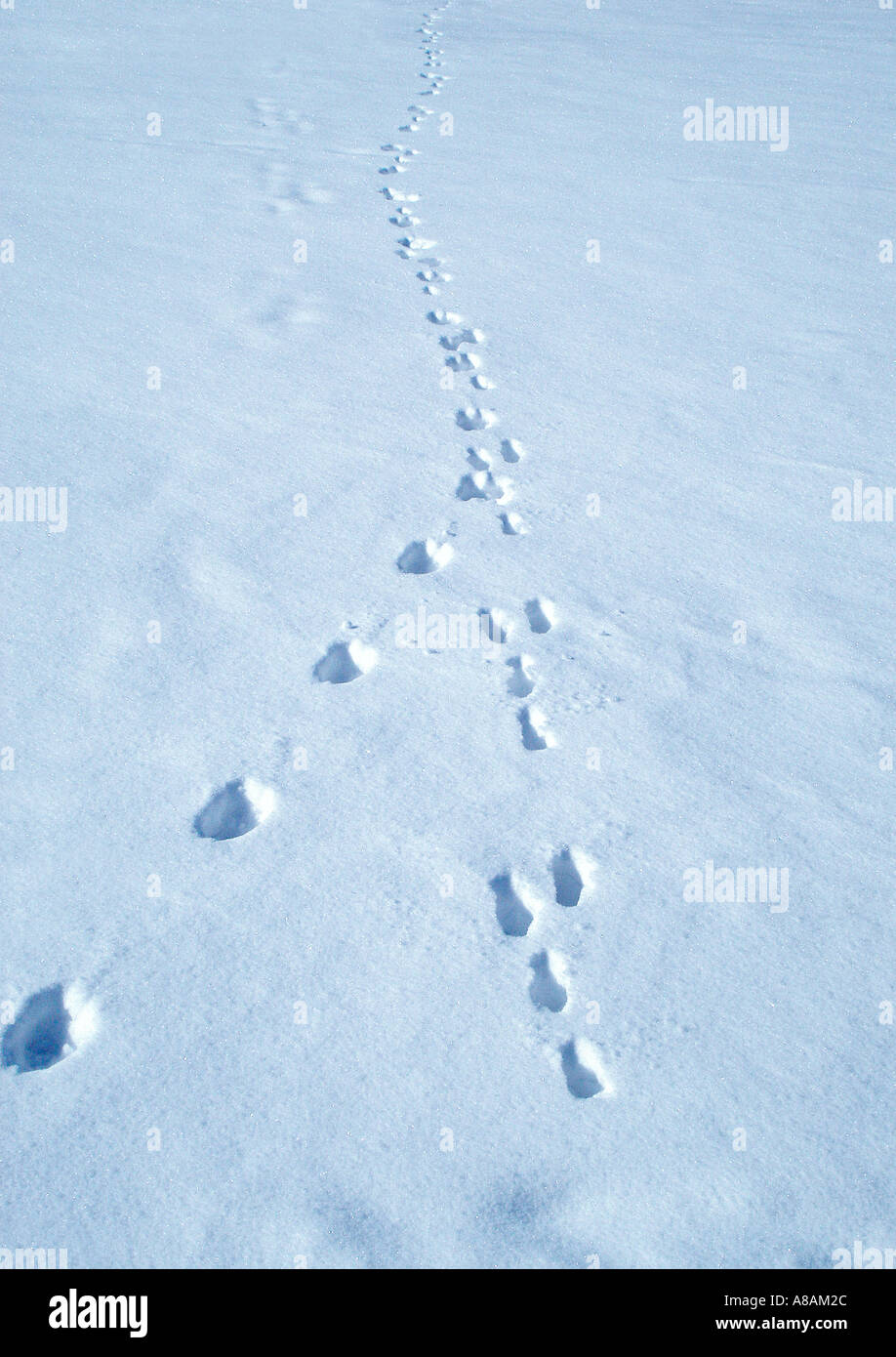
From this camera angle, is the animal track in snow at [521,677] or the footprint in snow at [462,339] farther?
the footprint in snow at [462,339]

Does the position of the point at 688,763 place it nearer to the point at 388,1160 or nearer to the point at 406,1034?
the point at 406,1034

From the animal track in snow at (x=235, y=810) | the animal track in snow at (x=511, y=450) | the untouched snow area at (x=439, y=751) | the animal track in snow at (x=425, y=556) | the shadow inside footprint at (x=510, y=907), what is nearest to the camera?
the untouched snow area at (x=439, y=751)

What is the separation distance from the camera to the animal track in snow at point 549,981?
1.36 meters

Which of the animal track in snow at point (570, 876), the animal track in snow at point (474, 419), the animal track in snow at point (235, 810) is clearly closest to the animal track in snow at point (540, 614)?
the animal track in snow at point (570, 876)

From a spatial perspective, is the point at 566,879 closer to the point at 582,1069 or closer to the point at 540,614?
the point at 582,1069

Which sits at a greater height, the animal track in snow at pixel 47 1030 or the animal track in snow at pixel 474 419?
the animal track in snow at pixel 474 419

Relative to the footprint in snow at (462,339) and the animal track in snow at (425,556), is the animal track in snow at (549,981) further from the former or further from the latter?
the footprint in snow at (462,339)

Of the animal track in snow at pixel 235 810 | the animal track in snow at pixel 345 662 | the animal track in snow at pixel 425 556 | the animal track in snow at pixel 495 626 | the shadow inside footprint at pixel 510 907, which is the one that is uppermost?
the animal track in snow at pixel 425 556

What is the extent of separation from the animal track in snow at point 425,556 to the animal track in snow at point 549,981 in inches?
42.6

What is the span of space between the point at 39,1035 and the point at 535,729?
103 cm

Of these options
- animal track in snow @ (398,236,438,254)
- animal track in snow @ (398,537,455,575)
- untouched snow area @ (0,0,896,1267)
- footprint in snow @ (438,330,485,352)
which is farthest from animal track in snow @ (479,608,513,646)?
animal track in snow @ (398,236,438,254)

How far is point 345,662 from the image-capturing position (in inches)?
76.7

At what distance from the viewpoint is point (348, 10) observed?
9.12m
